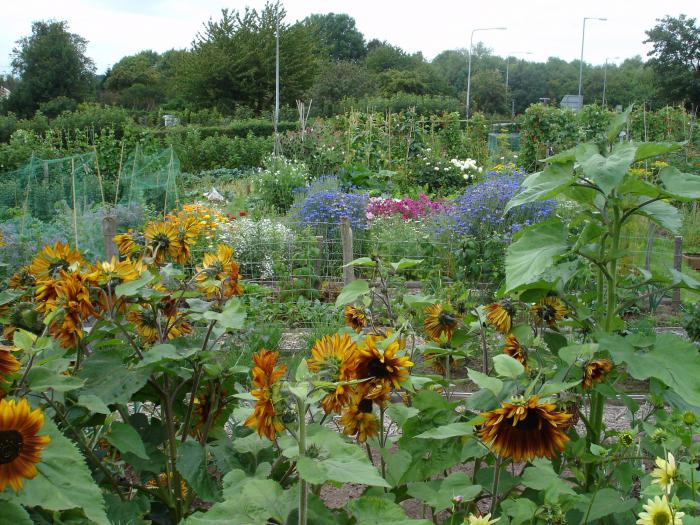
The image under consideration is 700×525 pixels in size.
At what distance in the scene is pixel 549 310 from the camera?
6.19ft

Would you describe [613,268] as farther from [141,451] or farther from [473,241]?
[473,241]

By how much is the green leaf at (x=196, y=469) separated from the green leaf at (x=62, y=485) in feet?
1.32

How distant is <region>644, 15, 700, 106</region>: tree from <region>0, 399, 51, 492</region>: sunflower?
125 ft

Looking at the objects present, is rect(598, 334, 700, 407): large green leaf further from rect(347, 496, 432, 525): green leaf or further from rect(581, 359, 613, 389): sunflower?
rect(347, 496, 432, 525): green leaf

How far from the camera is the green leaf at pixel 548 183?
1.47m

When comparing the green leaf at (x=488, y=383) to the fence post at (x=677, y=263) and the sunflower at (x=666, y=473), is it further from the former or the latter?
the fence post at (x=677, y=263)

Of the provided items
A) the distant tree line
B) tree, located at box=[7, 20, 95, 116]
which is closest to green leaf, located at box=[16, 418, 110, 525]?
the distant tree line

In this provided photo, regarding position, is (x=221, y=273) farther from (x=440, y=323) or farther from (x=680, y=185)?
(x=680, y=185)

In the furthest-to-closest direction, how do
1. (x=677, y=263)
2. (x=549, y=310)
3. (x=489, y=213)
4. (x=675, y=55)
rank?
(x=675, y=55)
(x=489, y=213)
(x=677, y=263)
(x=549, y=310)

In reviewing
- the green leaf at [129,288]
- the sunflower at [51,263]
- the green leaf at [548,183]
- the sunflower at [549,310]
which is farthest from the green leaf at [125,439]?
the sunflower at [549,310]

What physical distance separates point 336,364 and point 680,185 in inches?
33.6

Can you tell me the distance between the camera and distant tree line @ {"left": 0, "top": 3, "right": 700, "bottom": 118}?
32.3 meters

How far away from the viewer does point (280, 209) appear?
1021 centimetres

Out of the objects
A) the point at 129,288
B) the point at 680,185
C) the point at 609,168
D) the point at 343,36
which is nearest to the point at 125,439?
the point at 129,288
